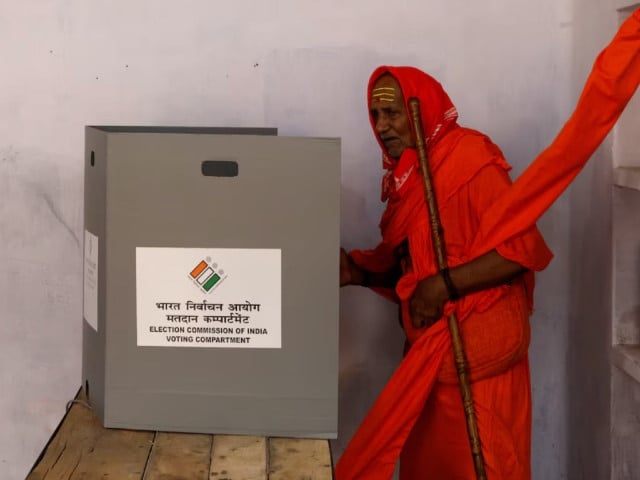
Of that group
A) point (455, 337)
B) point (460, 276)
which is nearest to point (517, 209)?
point (460, 276)

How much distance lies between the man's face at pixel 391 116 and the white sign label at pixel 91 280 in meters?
0.75

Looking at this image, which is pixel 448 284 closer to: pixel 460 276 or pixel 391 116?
pixel 460 276

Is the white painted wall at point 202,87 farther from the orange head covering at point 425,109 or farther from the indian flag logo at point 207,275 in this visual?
the indian flag logo at point 207,275

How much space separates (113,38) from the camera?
256 centimetres

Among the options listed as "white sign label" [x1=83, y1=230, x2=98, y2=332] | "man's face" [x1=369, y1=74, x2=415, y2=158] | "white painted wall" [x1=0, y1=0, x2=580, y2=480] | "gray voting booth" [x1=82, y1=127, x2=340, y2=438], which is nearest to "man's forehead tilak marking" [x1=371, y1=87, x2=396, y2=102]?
"man's face" [x1=369, y1=74, x2=415, y2=158]

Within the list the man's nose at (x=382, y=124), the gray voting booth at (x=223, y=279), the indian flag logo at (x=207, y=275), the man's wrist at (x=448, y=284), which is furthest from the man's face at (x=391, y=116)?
the indian flag logo at (x=207, y=275)

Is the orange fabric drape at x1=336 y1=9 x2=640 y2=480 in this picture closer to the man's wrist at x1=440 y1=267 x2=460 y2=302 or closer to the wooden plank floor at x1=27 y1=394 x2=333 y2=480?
the man's wrist at x1=440 y1=267 x2=460 y2=302

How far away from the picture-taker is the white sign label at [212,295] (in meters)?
1.61

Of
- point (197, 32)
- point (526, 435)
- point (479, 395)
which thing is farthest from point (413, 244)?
point (197, 32)

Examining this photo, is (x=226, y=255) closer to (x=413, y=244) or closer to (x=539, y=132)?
(x=413, y=244)

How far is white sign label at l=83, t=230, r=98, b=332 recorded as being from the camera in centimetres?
172

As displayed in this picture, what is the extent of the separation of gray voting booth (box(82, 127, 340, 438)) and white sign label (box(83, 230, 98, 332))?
6 cm

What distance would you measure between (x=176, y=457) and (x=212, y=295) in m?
0.27

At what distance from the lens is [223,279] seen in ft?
5.29
